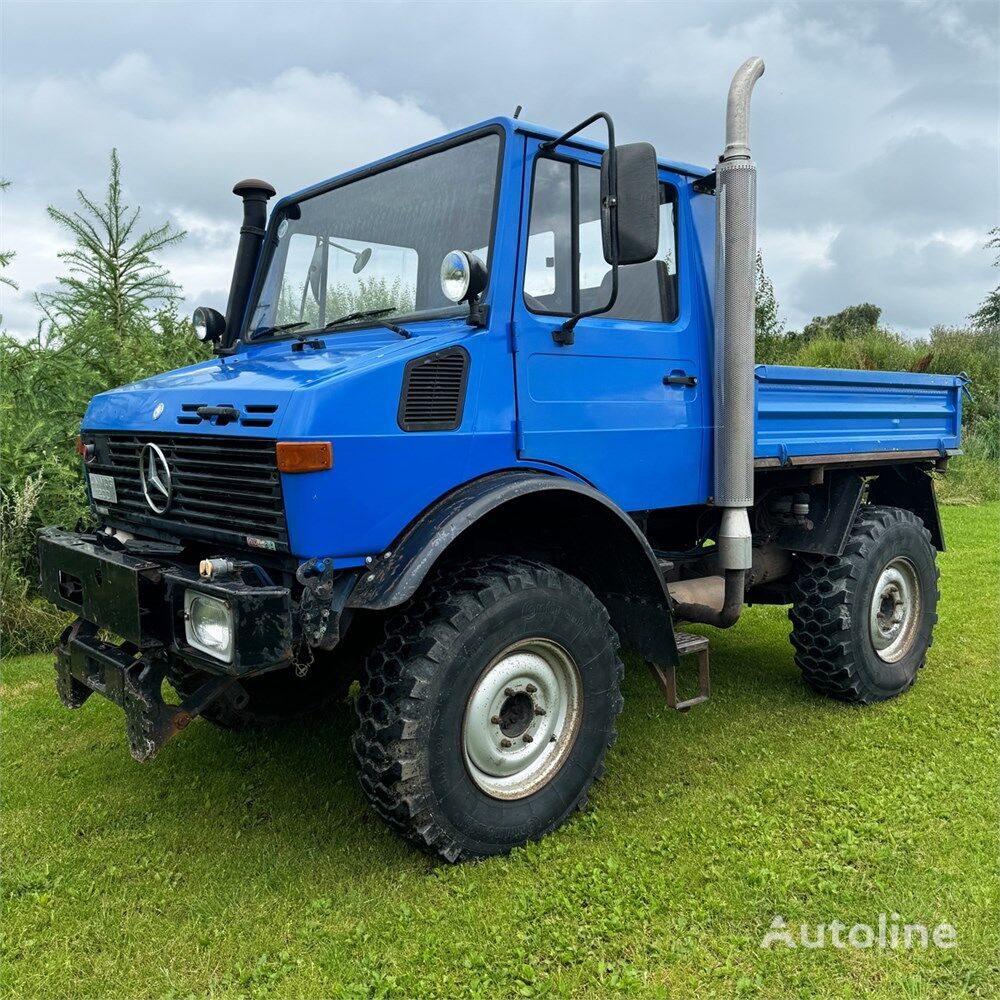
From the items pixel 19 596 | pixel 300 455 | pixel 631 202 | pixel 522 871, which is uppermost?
pixel 631 202

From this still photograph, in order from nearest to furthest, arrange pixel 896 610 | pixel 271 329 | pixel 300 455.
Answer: pixel 300 455 → pixel 271 329 → pixel 896 610

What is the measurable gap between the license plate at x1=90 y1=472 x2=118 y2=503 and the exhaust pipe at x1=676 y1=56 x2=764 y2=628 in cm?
260

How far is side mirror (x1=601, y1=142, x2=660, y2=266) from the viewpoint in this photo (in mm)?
2957

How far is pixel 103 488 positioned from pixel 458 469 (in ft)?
5.32

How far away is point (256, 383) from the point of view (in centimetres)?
293

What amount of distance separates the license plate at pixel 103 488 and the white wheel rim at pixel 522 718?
1.74 m

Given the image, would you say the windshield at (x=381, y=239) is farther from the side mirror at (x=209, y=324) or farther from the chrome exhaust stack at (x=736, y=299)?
the chrome exhaust stack at (x=736, y=299)

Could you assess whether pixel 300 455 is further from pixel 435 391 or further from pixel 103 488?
pixel 103 488

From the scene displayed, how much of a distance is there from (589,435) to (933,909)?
2.01m

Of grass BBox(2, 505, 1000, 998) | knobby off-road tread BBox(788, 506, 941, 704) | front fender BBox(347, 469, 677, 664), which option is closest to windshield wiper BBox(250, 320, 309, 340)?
front fender BBox(347, 469, 677, 664)

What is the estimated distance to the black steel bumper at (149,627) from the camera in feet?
8.66

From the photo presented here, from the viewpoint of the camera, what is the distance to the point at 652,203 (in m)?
2.96

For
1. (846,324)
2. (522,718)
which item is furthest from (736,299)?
(846,324)

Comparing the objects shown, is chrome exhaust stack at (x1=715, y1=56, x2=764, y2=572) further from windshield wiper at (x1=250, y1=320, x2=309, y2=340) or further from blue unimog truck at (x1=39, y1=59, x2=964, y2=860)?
windshield wiper at (x1=250, y1=320, x2=309, y2=340)
